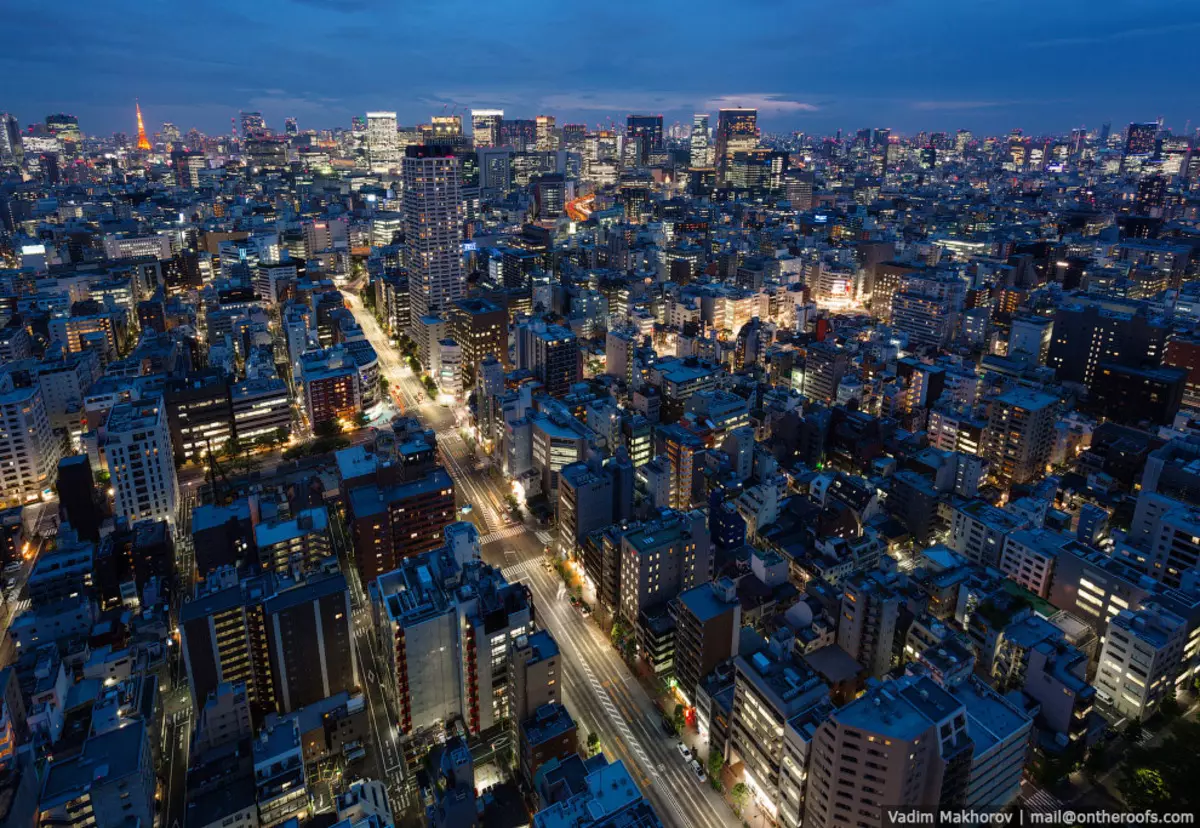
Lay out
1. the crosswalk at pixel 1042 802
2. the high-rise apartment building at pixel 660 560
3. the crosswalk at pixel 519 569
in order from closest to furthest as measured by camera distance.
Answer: the crosswalk at pixel 1042 802, the high-rise apartment building at pixel 660 560, the crosswalk at pixel 519 569

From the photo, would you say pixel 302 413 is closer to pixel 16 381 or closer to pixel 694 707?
pixel 16 381

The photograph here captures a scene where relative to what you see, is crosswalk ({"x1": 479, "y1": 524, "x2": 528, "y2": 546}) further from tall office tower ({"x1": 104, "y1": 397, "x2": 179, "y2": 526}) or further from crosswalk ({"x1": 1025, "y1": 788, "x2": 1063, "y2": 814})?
crosswalk ({"x1": 1025, "y1": 788, "x2": 1063, "y2": 814})

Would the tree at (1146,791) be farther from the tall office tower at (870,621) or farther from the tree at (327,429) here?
the tree at (327,429)

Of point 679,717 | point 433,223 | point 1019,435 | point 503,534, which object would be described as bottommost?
point 679,717

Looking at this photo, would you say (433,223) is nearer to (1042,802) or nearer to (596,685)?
(596,685)

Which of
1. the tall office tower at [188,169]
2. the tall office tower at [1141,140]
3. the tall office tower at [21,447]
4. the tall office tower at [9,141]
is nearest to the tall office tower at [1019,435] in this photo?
the tall office tower at [21,447]

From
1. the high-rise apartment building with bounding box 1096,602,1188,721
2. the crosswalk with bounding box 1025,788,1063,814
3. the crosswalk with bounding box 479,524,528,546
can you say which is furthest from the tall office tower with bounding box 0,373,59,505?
the high-rise apartment building with bounding box 1096,602,1188,721

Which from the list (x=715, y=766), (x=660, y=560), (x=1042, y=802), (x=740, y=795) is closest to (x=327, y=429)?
(x=660, y=560)
